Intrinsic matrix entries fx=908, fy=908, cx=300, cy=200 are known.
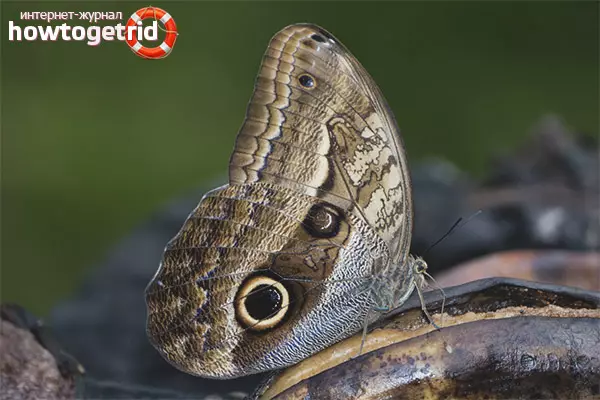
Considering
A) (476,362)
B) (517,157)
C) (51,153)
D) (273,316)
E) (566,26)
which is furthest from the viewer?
(566,26)

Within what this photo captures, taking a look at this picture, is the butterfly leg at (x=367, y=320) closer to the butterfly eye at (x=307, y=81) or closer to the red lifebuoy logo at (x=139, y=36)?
the butterfly eye at (x=307, y=81)

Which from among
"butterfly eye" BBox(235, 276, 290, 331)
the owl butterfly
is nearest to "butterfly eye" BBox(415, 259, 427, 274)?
the owl butterfly

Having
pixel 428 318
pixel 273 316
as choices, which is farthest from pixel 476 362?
pixel 273 316

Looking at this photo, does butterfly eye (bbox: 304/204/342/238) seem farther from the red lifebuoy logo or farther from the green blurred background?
the green blurred background

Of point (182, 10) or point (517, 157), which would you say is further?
point (182, 10)

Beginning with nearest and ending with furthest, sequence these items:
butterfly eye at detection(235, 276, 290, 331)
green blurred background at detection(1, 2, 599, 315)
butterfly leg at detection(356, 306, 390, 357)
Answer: butterfly leg at detection(356, 306, 390, 357) < butterfly eye at detection(235, 276, 290, 331) < green blurred background at detection(1, 2, 599, 315)

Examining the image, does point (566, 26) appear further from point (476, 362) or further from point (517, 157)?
point (476, 362)

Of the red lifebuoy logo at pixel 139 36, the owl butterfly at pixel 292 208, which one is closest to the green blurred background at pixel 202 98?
the red lifebuoy logo at pixel 139 36
